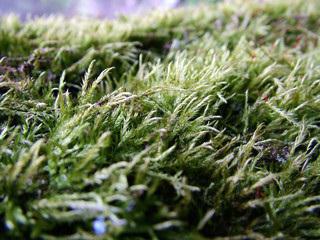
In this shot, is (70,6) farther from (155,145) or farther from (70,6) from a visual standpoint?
(155,145)

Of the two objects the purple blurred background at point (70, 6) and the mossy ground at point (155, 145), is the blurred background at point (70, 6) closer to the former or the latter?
the purple blurred background at point (70, 6)

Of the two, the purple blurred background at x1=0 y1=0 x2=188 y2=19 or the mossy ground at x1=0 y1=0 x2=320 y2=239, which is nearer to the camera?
the mossy ground at x1=0 y1=0 x2=320 y2=239

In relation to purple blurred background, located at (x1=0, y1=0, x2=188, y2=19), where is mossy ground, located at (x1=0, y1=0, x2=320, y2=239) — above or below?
below

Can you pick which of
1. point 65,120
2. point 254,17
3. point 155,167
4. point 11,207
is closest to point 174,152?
point 155,167

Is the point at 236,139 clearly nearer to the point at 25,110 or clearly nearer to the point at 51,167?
the point at 51,167

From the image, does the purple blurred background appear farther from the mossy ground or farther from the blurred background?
the mossy ground

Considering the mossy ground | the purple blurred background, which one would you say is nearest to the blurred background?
the purple blurred background

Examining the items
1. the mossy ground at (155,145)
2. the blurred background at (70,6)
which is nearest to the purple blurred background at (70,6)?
the blurred background at (70,6)

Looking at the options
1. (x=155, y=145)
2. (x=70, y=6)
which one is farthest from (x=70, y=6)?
(x=155, y=145)
